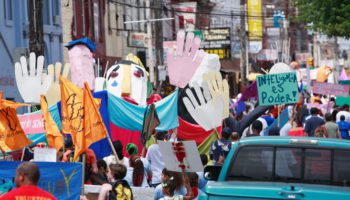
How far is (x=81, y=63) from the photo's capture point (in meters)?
22.1

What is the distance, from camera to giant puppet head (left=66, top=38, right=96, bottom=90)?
22016 mm

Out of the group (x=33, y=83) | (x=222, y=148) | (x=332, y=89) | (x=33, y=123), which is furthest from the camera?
(x=332, y=89)

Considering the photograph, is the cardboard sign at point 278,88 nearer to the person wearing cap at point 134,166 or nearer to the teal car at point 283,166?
the person wearing cap at point 134,166

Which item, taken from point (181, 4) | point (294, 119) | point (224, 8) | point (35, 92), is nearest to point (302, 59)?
point (224, 8)

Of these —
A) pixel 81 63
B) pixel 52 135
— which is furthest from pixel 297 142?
pixel 81 63

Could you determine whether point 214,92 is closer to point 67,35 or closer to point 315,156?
point 315,156

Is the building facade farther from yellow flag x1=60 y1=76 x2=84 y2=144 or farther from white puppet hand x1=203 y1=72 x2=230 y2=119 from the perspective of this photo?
yellow flag x1=60 y1=76 x2=84 y2=144

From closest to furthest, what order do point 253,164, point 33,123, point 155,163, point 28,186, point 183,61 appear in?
point 28,186, point 253,164, point 155,163, point 33,123, point 183,61

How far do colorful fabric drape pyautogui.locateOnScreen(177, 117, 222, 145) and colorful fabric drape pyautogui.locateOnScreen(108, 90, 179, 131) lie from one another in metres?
0.67

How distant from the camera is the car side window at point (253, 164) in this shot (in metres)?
10.3

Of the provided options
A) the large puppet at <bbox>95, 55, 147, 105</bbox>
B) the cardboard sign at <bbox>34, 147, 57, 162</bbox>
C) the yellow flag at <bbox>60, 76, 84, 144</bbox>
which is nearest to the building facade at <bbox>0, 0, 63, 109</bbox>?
the large puppet at <bbox>95, 55, 147, 105</bbox>

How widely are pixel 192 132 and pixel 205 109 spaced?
143 centimetres

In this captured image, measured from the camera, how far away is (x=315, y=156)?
33.7ft

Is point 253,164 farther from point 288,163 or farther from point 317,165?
point 317,165
